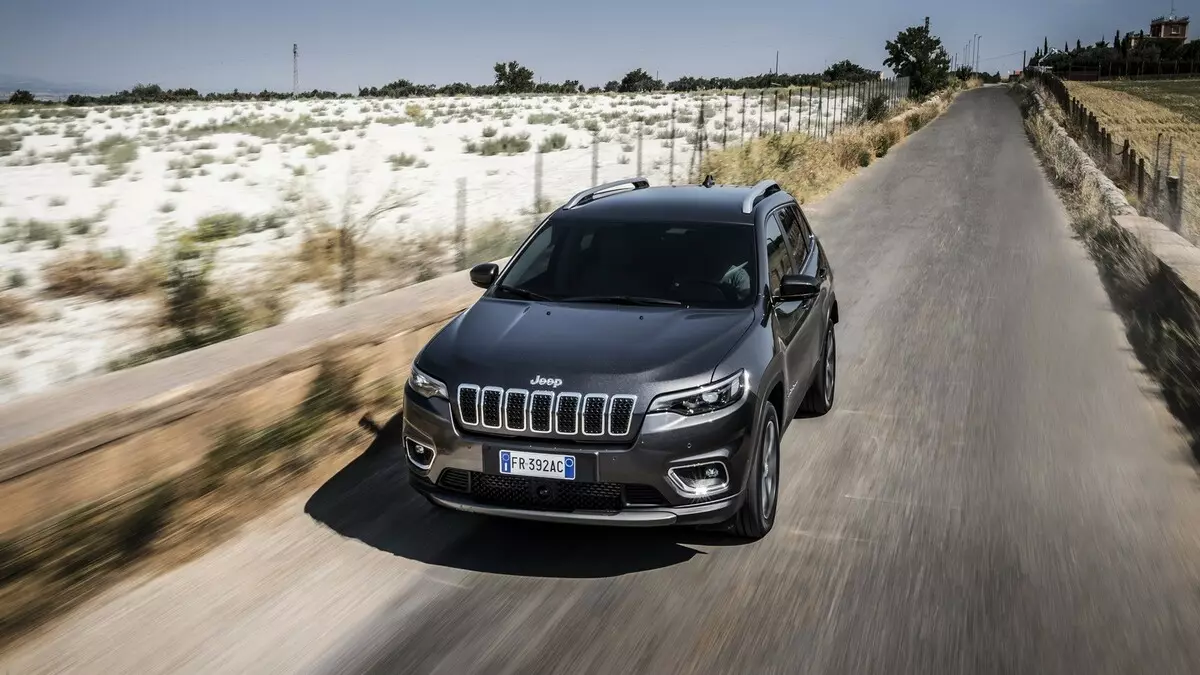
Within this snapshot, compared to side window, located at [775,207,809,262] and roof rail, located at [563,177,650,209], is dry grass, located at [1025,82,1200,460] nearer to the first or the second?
side window, located at [775,207,809,262]

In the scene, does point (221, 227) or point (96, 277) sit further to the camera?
point (221, 227)

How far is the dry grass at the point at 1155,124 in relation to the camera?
78.5ft

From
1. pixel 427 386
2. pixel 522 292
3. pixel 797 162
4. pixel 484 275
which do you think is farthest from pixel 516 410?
pixel 797 162

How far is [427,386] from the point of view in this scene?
539 cm

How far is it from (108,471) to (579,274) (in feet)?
8.70

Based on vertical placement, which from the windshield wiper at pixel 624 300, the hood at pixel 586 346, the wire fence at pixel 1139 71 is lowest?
the hood at pixel 586 346

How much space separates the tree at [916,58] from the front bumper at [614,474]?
77945mm

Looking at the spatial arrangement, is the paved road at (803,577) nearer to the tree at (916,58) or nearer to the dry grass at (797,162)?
the dry grass at (797,162)

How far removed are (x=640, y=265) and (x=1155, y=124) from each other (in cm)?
5638

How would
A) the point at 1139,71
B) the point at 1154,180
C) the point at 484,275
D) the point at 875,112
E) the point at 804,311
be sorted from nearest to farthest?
the point at 484,275 → the point at 804,311 → the point at 1154,180 → the point at 875,112 → the point at 1139,71

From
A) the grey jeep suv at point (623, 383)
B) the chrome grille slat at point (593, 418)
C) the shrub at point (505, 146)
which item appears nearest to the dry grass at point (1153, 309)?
the grey jeep suv at point (623, 383)

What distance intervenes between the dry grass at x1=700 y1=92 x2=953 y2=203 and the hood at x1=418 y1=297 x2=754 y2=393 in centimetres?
1583

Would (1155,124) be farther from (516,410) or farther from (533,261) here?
(516,410)

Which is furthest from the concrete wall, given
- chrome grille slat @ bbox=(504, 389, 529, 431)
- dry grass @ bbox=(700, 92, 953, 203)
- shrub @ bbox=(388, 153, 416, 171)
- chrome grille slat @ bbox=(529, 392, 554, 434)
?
shrub @ bbox=(388, 153, 416, 171)
